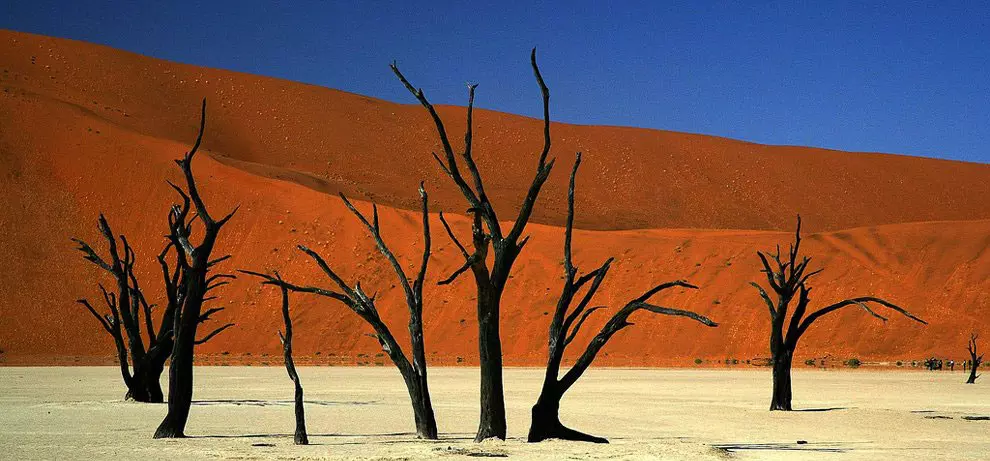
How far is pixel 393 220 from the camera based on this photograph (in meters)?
69.3

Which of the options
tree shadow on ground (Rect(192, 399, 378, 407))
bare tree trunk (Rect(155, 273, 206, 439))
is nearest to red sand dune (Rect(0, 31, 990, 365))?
tree shadow on ground (Rect(192, 399, 378, 407))

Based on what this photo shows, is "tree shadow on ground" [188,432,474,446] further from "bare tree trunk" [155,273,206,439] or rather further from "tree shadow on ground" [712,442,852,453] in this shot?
"tree shadow on ground" [712,442,852,453]

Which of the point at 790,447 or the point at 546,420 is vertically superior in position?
the point at 546,420

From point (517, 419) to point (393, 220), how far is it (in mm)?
48429

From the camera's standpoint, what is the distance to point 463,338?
5791cm

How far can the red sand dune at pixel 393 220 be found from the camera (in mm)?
56719

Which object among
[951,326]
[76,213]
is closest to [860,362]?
[951,326]

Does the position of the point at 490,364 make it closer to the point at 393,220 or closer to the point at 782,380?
the point at 782,380

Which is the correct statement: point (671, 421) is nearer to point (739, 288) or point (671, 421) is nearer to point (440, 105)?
point (739, 288)

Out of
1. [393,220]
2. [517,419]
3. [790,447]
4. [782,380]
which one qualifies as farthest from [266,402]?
[393,220]

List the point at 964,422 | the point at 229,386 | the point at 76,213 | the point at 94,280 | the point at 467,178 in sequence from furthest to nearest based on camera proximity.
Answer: the point at 467,178 → the point at 76,213 → the point at 94,280 → the point at 229,386 → the point at 964,422

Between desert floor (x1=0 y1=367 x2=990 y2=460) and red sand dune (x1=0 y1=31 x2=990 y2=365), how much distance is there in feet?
56.2

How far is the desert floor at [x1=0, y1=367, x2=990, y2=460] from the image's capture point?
1421cm

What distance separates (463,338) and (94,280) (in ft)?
64.7
